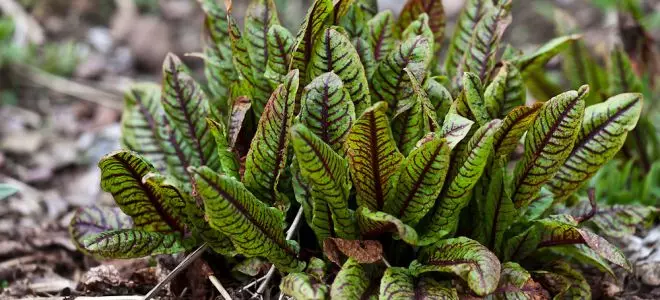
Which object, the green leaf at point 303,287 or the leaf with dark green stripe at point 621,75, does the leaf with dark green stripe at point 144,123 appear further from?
the leaf with dark green stripe at point 621,75

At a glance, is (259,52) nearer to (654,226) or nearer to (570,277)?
(570,277)

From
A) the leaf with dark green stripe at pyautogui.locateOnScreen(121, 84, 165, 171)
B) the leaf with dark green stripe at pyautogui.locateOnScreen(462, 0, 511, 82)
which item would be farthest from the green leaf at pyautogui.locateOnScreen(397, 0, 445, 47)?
the leaf with dark green stripe at pyautogui.locateOnScreen(121, 84, 165, 171)

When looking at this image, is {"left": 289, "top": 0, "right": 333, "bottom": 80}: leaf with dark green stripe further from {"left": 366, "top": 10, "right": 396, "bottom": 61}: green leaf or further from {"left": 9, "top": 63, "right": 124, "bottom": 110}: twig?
{"left": 9, "top": 63, "right": 124, "bottom": 110}: twig

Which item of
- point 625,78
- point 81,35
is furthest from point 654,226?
point 81,35

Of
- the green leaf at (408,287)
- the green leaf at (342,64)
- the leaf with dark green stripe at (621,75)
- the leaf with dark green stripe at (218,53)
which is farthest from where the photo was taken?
the leaf with dark green stripe at (621,75)

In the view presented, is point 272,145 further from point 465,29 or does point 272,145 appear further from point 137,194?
point 465,29

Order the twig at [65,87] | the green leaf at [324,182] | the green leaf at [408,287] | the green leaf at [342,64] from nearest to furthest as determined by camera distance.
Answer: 1. the green leaf at [324,182]
2. the green leaf at [408,287]
3. the green leaf at [342,64]
4. the twig at [65,87]

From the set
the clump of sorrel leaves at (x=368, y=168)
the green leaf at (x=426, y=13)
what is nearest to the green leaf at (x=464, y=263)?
the clump of sorrel leaves at (x=368, y=168)
